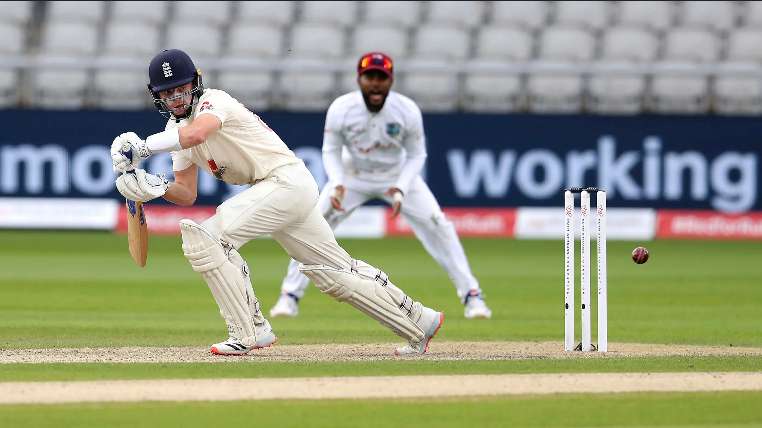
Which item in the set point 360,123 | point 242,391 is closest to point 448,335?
point 360,123

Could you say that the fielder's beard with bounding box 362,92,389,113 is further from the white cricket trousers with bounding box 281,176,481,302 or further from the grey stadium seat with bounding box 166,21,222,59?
the grey stadium seat with bounding box 166,21,222,59

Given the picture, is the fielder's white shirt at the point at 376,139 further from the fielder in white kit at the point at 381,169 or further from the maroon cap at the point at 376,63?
the maroon cap at the point at 376,63

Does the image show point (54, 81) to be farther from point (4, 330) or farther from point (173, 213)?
point (4, 330)

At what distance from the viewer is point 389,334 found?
8.84 m

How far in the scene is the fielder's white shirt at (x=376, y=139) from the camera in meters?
9.57

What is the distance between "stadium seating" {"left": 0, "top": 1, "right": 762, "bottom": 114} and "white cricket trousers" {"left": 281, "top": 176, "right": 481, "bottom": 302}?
6983mm

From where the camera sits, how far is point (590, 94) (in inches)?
672

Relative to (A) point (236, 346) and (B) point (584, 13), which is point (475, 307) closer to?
(A) point (236, 346)

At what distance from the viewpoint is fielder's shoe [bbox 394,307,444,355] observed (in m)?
7.34

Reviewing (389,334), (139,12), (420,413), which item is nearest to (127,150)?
(420,413)

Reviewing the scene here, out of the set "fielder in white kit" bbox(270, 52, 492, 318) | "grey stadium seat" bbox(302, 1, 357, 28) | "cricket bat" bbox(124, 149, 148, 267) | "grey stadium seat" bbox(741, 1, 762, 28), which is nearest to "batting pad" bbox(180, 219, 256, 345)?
"cricket bat" bbox(124, 149, 148, 267)

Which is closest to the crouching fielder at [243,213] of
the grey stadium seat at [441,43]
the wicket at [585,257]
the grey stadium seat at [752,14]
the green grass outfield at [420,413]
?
the wicket at [585,257]

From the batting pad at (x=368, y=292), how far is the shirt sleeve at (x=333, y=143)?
2.41m

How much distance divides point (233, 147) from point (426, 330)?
1277 mm
